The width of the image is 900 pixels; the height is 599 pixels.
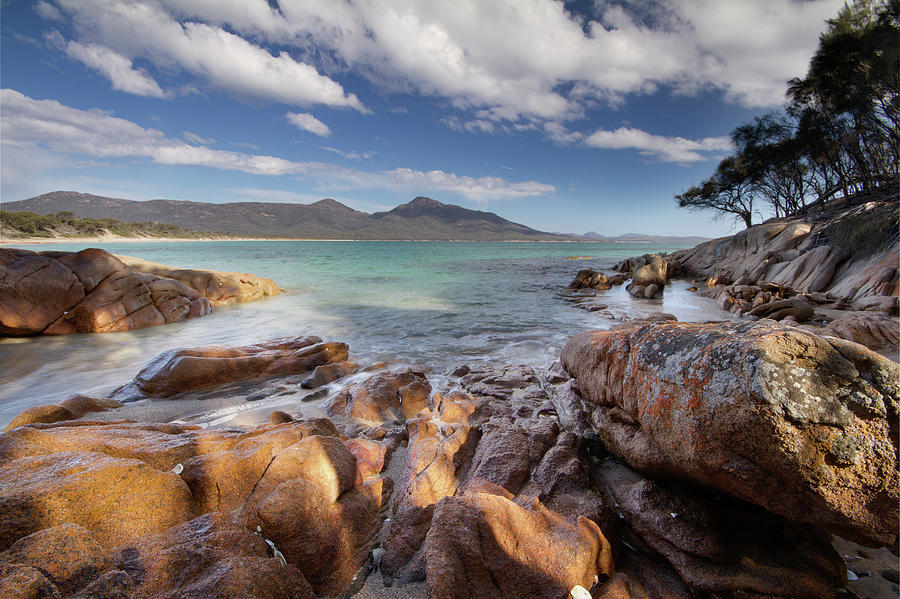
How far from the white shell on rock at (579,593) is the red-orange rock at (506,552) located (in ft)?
0.07

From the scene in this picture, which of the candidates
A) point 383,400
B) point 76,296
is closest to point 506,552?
point 383,400

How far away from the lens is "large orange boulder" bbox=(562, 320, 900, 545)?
160 cm

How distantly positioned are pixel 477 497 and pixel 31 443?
307 cm

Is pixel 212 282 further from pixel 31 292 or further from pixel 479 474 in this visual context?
pixel 479 474

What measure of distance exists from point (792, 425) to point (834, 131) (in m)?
37.6

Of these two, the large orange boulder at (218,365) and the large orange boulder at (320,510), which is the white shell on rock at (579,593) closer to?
the large orange boulder at (320,510)

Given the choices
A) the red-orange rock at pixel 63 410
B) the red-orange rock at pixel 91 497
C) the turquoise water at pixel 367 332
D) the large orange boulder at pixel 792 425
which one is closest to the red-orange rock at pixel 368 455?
the red-orange rock at pixel 91 497

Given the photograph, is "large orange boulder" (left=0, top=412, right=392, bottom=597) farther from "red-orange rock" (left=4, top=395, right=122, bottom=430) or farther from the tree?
the tree

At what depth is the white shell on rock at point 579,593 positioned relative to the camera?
5.83 feet

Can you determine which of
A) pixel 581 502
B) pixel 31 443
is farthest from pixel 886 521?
pixel 31 443

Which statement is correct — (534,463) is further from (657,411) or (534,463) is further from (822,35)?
(822,35)

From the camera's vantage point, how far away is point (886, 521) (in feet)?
5.27

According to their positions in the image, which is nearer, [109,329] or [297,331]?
[109,329]

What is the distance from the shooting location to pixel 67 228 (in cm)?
7019
